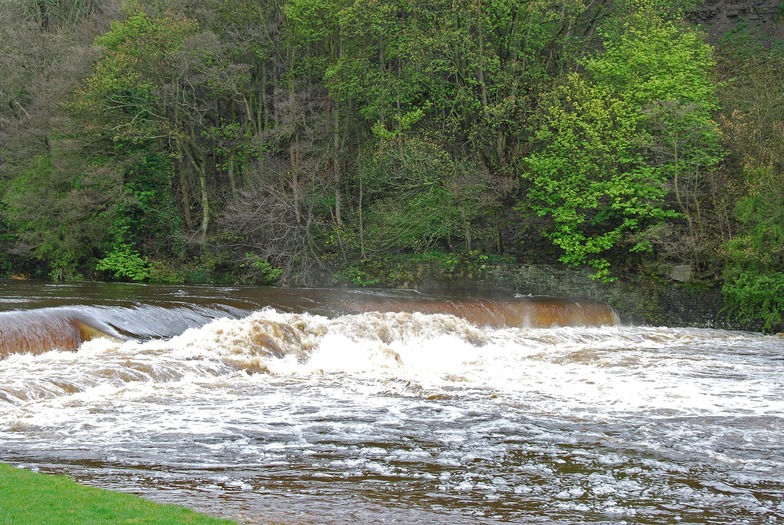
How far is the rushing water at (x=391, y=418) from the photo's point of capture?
8039mm

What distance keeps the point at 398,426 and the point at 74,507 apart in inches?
209

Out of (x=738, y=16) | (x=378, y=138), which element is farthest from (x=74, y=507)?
(x=738, y=16)

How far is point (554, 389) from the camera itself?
13930 millimetres

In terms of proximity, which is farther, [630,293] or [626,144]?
[626,144]

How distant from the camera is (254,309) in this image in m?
20.5

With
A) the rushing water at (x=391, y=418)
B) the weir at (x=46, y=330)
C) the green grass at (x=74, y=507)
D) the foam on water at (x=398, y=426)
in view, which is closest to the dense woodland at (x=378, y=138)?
the rushing water at (x=391, y=418)

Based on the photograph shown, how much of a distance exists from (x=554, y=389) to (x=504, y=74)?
18375 mm

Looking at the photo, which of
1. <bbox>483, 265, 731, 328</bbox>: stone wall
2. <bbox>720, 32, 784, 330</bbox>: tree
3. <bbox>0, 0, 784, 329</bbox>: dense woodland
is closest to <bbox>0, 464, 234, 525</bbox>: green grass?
<bbox>720, 32, 784, 330</bbox>: tree

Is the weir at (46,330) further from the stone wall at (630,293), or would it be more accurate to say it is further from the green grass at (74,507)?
the stone wall at (630,293)

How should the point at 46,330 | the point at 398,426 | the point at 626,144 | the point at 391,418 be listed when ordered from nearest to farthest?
the point at 398,426
the point at 391,418
the point at 46,330
the point at 626,144

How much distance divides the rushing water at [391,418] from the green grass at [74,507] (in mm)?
583

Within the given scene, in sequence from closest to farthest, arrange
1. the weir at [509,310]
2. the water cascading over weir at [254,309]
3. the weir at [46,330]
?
the weir at [46,330] → the water cascading over weir at [254,309] → the weir at [509,310]

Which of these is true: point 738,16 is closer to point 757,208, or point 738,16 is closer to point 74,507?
point 757,208

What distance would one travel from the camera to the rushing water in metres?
8.04
